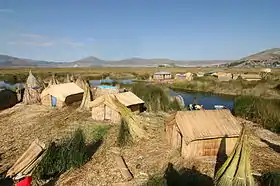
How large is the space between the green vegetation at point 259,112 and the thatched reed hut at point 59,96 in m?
12.5

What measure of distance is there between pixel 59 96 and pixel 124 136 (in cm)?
1067

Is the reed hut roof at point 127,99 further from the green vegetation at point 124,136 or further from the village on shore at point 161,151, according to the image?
the green vegetation at point 124,136

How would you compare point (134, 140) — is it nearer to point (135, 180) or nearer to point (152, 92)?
point (135, 180)

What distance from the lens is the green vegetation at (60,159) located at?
8.50m

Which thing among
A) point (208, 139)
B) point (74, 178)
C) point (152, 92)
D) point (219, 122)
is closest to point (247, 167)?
point (208, 139)

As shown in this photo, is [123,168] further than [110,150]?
No

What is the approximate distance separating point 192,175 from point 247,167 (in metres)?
1.73

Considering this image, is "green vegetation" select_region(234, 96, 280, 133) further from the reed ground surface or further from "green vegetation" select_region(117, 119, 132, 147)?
"green vegetation" select_region(117, 119, 132, 147)

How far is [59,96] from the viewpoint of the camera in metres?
20.1

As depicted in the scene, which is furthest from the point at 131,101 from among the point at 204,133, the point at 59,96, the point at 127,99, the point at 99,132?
the point at 204,133

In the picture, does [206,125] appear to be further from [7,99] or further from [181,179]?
[7,99]

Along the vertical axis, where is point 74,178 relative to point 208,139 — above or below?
below

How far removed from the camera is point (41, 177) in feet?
27.7

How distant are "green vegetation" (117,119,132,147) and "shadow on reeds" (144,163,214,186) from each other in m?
2.84
